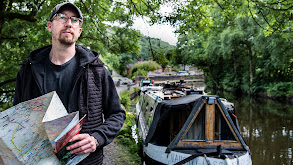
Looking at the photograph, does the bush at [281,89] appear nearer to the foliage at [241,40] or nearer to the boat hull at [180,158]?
the foliage at [241,40]

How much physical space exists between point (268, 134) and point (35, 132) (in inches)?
471

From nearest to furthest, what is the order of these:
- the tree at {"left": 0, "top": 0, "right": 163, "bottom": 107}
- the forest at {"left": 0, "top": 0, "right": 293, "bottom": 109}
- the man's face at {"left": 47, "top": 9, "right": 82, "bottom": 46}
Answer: the man's face at {"left": 47, "top": 9, "right": 82, "bottom": 46}, the forest at {"left": 0, "top": 0, "right": 293, "bottom": 109}, the tree at {"left": 0, "top": 0, "right": 163, "bottom": 107}

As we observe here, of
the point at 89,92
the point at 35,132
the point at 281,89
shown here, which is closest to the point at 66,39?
the point at 89,92

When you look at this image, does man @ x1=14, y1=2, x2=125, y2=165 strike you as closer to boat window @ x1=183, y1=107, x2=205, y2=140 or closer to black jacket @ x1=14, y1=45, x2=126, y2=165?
black jacket @ x1=14, y1=45, x2=126, y2=165

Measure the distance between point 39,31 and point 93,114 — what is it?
551 cm

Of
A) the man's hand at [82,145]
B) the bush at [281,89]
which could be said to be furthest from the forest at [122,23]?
the bush at [281,89]

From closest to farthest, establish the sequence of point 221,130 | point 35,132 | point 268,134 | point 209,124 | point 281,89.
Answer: point 35,132 → point 209,124 → point 221,130 → point 268,134 → point 281,89

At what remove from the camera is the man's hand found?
4.14 ft

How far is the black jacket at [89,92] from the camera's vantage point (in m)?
1.57

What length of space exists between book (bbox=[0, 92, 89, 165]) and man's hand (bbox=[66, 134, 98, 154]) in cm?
5

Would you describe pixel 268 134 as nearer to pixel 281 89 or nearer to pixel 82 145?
pixel 82 145

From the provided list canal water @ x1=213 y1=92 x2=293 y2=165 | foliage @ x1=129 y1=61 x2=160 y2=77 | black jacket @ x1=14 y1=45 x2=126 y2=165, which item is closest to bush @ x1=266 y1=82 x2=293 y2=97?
canal water @ x1=213 y1=92 x2=293 y2=165

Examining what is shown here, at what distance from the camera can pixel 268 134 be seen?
11094 mm

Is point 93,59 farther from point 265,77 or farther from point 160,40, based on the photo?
point 265,77
